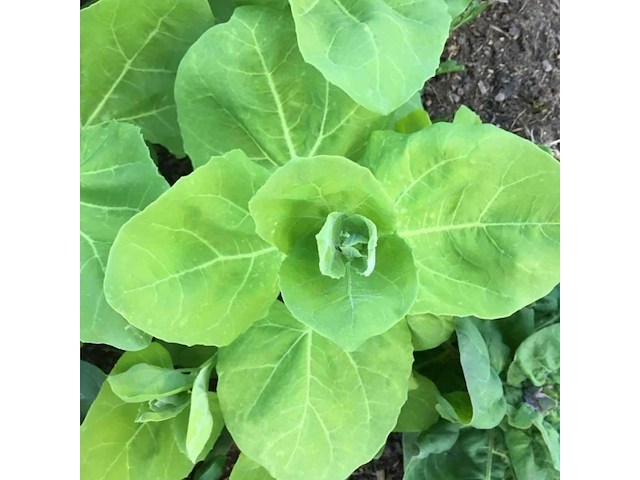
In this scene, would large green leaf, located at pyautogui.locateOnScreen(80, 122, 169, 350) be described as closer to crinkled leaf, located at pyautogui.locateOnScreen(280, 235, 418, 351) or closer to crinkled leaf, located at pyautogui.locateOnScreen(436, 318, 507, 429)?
crinkled leaf, located at pyautogui.locateOnScreen(280, 235, 418, 351)

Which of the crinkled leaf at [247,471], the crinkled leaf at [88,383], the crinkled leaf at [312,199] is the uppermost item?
the crinkled leaf at [312,199]

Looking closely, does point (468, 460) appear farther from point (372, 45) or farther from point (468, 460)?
point (372, 45)

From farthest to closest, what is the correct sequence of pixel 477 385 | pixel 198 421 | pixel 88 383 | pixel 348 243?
pixel 88 383
pixel 477 385
pixel 198 421
pixel 348 243

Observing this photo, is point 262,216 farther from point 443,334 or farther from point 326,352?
point 443,334

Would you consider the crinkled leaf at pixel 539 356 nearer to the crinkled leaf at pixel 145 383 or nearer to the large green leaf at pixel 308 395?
the large green leaf at pixel 308 395

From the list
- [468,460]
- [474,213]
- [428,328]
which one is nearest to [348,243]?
[474,213]

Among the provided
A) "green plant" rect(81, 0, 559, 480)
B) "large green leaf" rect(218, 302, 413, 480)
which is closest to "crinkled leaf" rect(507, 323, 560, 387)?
"green plant" rect(81, 0, 559, 480)

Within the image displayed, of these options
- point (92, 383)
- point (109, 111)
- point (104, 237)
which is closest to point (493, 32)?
point (109, 111)

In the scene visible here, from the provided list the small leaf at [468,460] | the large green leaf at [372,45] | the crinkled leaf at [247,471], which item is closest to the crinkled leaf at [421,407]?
the small leaf at [468,460]
